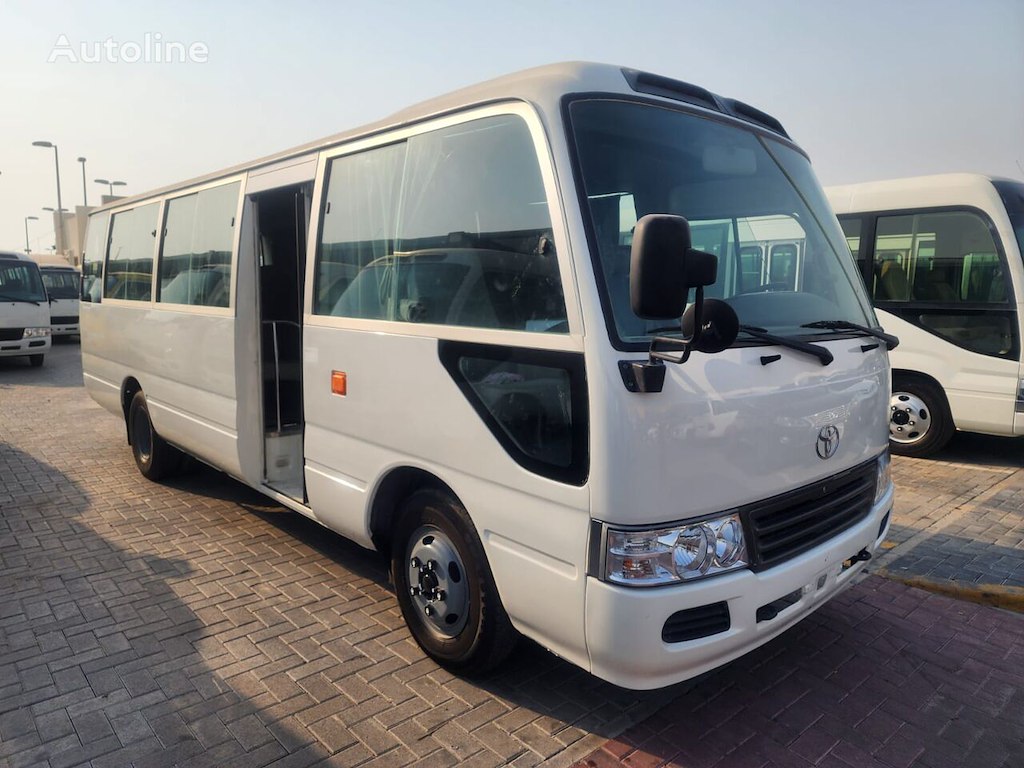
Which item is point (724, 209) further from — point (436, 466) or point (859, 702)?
point (859, 702)

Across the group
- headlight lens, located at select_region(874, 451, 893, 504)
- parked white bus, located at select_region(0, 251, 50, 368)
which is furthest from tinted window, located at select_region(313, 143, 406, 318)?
parked white bus, located at select_region(0, 251, 50, 368)

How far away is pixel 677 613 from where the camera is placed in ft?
8.45

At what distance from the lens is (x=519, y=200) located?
2932mm

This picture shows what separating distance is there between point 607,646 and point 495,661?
89 cm

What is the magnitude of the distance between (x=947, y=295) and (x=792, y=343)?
5.89 m

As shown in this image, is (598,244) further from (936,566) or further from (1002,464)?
(1002,464)

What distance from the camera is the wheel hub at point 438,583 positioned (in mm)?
3342

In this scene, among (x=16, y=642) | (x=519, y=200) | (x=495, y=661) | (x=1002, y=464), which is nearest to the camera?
(x=519, y=200)

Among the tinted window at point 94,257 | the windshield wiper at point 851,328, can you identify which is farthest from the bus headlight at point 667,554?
the tinted window at point 94,257

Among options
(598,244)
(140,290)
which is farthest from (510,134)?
(140,290)

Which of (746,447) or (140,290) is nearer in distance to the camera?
(746,447)

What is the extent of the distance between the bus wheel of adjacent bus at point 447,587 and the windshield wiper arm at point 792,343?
1.42 metres

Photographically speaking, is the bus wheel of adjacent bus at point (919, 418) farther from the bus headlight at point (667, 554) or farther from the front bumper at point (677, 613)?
the bus headlight at point (667, 554)

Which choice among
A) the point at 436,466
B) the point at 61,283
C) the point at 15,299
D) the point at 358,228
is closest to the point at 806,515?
the point at 436,466
